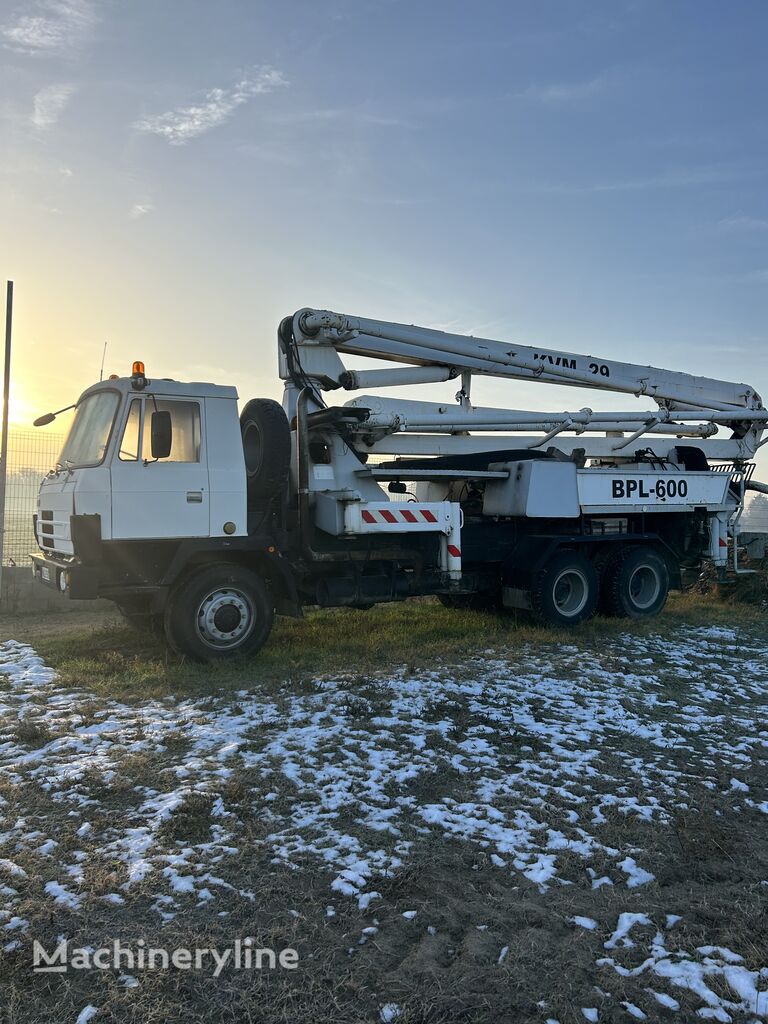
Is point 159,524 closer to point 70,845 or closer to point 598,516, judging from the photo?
point 70,845

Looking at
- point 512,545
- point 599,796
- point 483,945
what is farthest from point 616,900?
point 512,545

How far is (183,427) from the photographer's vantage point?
24.6ft

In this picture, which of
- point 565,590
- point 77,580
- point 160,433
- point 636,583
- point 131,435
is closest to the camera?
point 77,580

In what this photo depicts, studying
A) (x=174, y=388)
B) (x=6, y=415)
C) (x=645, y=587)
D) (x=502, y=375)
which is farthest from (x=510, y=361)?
(x=6, y=415)

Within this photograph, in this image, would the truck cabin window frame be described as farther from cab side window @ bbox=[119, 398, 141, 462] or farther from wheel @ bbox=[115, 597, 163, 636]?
wheel @ bbox=[115, 597, 163, 636]

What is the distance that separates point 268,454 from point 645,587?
19.2ft

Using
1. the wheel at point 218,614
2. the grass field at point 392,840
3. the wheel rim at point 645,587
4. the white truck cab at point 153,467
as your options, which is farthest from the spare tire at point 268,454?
the wheel rim at point 645,587

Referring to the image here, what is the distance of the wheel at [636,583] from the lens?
10.2 m

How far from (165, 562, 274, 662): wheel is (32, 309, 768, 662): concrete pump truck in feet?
0.06

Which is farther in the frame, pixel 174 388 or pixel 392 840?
pixel 174 388

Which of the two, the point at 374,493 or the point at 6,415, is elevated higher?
the point at 6,415

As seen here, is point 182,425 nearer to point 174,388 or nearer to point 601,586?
point 174,388

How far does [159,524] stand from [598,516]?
238 inches

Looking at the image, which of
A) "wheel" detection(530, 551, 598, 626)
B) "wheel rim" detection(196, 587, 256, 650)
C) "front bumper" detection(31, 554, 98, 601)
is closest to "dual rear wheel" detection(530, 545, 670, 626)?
"wheel" detection(530, 551, 598, 626)
